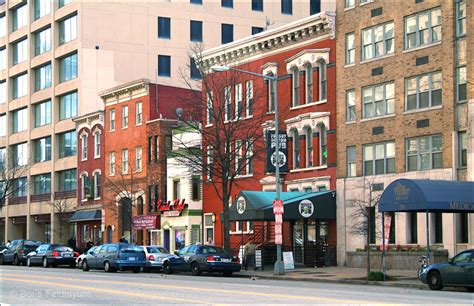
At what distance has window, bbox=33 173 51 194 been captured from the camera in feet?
267

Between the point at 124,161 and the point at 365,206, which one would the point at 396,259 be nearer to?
the point at 365,206

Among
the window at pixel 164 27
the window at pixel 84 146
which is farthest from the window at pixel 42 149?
the window at pixel 164 27

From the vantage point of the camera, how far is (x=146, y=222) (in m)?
61.0

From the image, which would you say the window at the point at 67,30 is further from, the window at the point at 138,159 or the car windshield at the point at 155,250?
the car windshield at the point at 155,250

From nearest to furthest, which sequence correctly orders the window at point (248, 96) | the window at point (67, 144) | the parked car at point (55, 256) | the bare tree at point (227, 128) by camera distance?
the bare tree at point (227, 128) < the window at point (248, 96) < the parked car at point (55, 256) < the window at point (67, 144)

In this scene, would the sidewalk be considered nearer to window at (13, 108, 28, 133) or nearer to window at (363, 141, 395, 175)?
window at (363, 141, 395, 175)

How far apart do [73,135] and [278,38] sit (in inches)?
1232

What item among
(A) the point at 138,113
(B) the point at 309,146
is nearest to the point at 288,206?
(B) the point at 309,146

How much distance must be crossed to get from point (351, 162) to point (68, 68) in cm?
3946

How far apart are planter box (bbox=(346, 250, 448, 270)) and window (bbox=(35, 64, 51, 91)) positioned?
46.1 m

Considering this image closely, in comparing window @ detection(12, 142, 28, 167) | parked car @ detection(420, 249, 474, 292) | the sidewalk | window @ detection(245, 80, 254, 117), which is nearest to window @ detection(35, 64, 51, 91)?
window @ detection(12, 142, 28, 167)

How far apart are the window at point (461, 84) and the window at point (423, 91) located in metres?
1.03

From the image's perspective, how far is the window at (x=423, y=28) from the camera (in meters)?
41.0

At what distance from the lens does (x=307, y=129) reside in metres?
48.4
